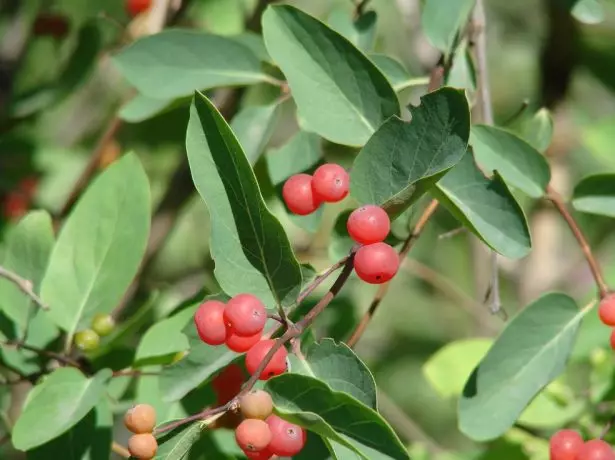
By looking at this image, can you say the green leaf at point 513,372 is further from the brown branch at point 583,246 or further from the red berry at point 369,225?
the red berry at point 369,225

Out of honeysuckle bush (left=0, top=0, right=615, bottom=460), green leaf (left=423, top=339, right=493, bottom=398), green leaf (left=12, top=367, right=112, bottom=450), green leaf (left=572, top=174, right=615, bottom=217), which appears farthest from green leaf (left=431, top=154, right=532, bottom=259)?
green leaf (left=423, top=339, right=493, bottom=398)

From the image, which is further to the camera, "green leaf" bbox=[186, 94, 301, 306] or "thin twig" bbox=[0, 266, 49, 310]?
"thin twig" bbox=[0, 266, 49, 310]

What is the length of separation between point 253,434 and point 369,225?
20 cm

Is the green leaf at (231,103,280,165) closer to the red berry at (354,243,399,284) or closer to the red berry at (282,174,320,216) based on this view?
the red berry at (282,174,320,216)

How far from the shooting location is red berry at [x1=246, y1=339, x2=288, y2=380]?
0.82 m

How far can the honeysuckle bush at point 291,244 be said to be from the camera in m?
0.81

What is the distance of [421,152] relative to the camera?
824 mm

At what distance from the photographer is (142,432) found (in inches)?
31.5

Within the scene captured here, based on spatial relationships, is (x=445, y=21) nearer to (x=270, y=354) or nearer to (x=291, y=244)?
(x=291, y=244)

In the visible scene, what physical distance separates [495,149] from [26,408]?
543mm

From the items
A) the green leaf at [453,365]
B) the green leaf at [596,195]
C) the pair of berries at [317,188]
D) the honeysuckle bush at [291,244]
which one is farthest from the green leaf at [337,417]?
the green leaf at [453,365]

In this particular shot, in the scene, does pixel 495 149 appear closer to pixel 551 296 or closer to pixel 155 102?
pixel 551 296

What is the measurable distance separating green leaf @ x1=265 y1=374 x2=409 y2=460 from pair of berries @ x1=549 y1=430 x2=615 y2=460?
0.31 meters

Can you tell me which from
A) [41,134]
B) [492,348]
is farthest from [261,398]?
[41,134]
